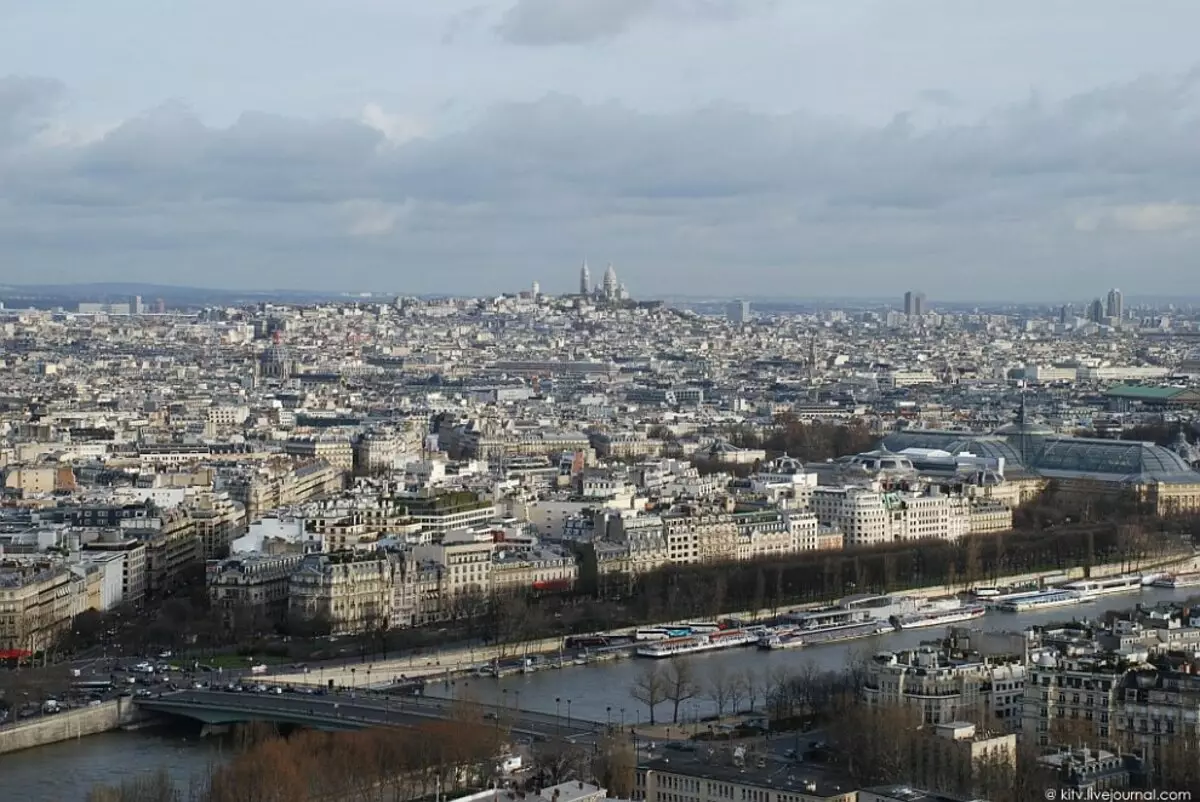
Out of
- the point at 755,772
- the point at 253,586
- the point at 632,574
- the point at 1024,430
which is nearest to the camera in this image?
the point at 755,772

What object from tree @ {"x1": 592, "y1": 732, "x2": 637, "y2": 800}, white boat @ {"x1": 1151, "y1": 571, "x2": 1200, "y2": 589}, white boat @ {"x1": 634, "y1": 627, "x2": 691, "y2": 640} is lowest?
white boat @ {"x1": 1151, "y1": 571, "x2": 1200, "y2": 589}

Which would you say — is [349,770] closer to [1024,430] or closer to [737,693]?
[737,693]

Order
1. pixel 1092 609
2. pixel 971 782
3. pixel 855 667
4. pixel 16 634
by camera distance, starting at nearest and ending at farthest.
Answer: pixel 971 782 < pixel 855 667 < pixel 16 634 < pixel 1092 609

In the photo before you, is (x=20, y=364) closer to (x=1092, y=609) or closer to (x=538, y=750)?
(x=1092, y=609)

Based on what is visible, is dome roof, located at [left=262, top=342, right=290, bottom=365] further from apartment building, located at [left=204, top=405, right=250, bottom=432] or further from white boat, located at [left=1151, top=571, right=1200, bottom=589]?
white boat, located at [left=1151, top=571, right=1200, bottom=589]

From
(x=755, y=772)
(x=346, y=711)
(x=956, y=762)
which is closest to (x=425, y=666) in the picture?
(x=346, y=711)

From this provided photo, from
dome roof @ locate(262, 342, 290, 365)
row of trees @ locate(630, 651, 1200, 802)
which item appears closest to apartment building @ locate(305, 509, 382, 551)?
row of trees @ locate(630, 651, 1200, 802)

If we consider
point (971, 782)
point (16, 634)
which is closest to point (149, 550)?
point (16, 634)
